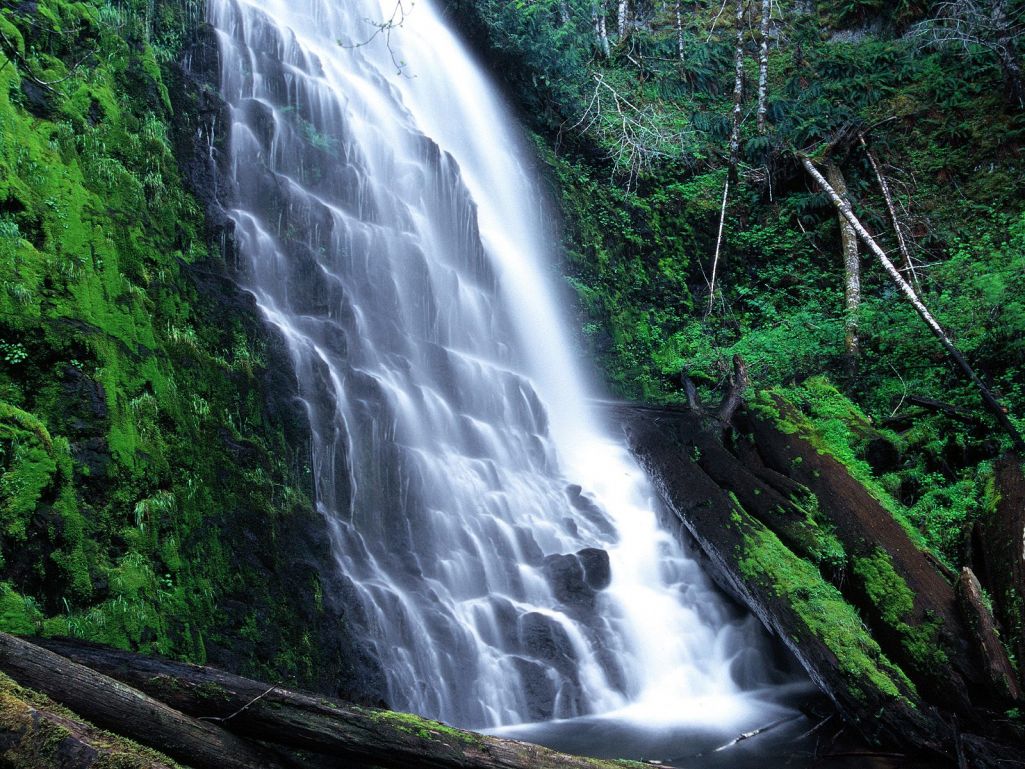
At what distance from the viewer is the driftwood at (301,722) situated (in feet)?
10.6

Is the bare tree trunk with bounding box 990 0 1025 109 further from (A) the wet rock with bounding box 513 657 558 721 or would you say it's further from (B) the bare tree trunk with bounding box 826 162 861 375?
(A) the wet rock with bounding box 513 657 558 721

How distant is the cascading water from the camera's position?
657 cm

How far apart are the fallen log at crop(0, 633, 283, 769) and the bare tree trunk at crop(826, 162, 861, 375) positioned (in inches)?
409

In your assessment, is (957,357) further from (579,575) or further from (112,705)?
(112,705)

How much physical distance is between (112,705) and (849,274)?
1286 cm

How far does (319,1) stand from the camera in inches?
531

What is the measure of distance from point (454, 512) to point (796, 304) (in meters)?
9.19

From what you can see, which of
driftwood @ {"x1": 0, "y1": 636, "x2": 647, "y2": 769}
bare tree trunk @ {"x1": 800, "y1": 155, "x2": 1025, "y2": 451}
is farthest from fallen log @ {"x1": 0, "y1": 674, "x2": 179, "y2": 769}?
bare tree trunk @ {"x1": 800, "y1": 155, "x2": 1025, "y2": 451}

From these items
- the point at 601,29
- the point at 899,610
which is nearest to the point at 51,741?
the point at 899,610

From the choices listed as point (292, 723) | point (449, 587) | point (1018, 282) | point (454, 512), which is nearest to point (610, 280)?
point (1018, 282)

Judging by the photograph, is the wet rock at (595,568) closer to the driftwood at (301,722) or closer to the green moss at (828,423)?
the green moss at (828,423)

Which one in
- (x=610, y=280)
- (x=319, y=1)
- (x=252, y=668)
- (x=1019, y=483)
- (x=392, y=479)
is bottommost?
(x=252, y=668)

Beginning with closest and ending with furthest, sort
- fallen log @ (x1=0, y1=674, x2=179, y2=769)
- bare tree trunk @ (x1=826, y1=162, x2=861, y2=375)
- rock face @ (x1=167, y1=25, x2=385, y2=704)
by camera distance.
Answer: fallen log @ (x1=0, y1=674, x2=179, y2=769) < rock face @ (x1=167, y1=25, x2=385, y2=704) < bare tree trunk @ (x1=826, y1=162, x2=861, y2=375)

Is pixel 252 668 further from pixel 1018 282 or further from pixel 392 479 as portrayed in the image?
pixel 1018 282
